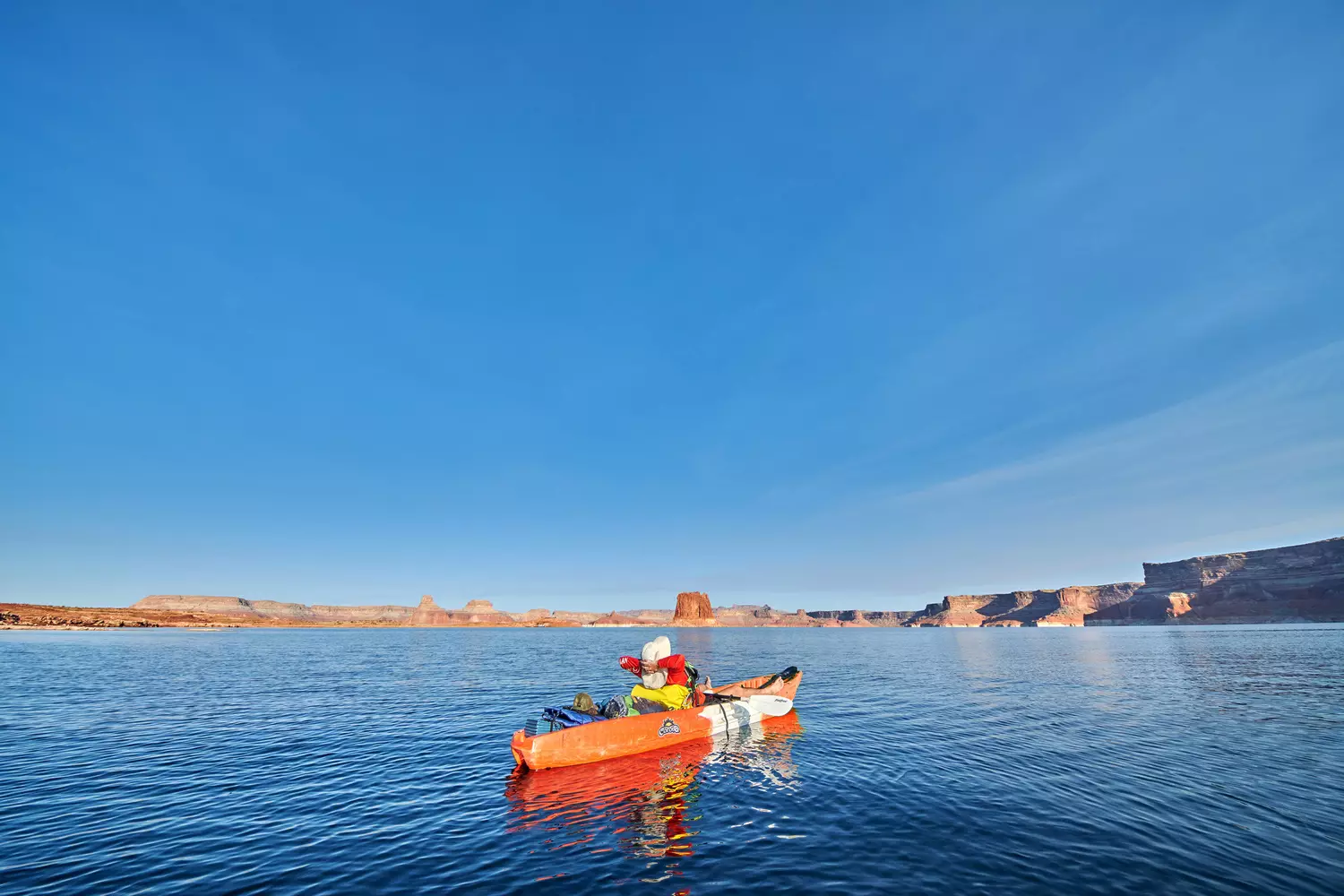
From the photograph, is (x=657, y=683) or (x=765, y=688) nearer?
(x=657, y=683)

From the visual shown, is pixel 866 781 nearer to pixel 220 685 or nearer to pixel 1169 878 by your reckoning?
pixel 1169 878

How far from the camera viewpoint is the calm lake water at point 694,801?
30.5 ft

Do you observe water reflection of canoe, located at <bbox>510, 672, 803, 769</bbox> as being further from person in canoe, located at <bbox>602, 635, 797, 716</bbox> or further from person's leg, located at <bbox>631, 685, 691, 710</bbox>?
person in canoe, located at <bbox>602, 635, 797, 716</bbox>

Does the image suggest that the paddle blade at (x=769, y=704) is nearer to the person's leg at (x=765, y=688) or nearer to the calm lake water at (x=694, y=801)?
the person's leg at (x=765, y=688)

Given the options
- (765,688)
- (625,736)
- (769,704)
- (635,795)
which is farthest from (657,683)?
(765,688)

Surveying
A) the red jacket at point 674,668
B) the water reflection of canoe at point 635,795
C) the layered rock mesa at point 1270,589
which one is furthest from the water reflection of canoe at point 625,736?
the layered rock mesa at point 1270,589

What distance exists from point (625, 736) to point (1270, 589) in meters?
243

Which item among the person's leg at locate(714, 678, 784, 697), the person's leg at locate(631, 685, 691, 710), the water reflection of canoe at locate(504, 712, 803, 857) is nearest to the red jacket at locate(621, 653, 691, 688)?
the person's leg at locate(631, 685, 691, 710)

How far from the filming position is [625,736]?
55.7ft

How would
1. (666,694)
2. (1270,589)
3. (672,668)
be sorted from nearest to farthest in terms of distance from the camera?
(666,694)
(672,668)
(1270,589)

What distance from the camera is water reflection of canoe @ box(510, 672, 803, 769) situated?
15.5 m

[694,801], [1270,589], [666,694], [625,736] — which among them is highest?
[666,694]

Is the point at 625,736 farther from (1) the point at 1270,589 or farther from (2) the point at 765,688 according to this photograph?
(1) the point at 1270,589

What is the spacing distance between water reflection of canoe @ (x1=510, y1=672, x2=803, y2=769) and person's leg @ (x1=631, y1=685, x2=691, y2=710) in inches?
11.4
